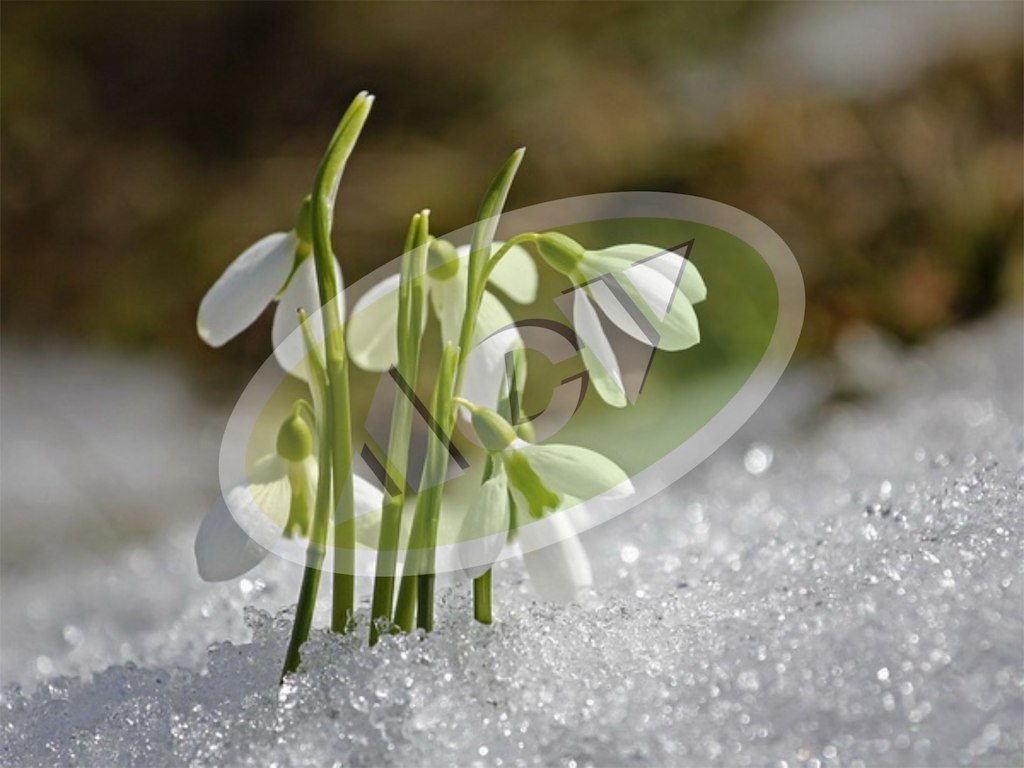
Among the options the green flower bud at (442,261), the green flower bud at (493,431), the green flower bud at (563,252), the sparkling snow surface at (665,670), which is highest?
the green flower bud at (442,261)

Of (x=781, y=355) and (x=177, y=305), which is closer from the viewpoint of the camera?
(x=781, y=355)

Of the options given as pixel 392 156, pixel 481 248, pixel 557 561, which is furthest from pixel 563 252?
pixel 392 156

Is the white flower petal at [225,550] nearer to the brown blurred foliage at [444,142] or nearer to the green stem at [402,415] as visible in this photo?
the green stem at [402,415]

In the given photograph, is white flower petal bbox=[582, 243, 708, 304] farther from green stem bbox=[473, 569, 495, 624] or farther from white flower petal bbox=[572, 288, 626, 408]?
green stem bbox=[473, 569, 495, 624]

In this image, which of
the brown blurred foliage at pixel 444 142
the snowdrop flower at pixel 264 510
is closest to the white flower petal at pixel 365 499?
the snowdrop flower at pixel 264 510

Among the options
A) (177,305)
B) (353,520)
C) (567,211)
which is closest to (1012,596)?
(353,520)

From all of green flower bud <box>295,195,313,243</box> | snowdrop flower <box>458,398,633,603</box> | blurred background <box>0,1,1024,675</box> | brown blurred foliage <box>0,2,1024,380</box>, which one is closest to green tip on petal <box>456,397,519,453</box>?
snowdrop flower <box>458,398,633,603</box>

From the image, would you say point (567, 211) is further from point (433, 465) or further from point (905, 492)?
point (433, 465)
